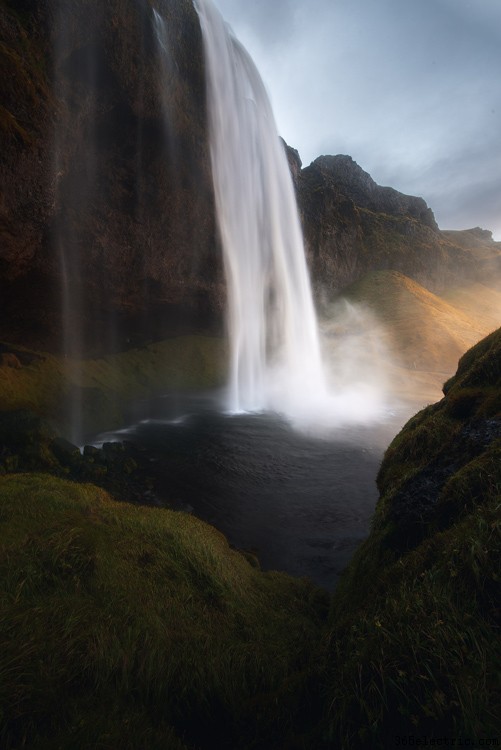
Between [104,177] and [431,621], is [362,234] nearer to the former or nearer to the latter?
[104,177]

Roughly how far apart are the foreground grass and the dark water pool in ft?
15.6

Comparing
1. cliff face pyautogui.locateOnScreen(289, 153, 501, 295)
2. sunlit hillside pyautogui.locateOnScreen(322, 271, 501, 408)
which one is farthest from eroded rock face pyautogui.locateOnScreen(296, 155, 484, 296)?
sunlit hillside pyautogui.locateOnScreen(322, 271, 501, 408)

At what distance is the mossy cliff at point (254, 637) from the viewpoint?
233cm

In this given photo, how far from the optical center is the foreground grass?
251cm

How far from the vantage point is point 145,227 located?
1094 inches

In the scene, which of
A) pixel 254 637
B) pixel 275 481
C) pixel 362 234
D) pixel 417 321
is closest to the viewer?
pixel 254 637

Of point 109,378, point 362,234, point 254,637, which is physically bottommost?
point 254,637

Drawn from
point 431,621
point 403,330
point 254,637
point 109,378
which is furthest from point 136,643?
point 403,330

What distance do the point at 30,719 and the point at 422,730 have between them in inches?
96.1

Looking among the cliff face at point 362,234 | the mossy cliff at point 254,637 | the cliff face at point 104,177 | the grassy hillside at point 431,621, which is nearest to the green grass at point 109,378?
the cliff face at point 104,177

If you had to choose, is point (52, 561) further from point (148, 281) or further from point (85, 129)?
point (148, 281)

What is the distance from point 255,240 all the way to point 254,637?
116 ft

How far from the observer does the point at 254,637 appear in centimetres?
430

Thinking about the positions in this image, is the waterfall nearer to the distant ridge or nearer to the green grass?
the green grass
